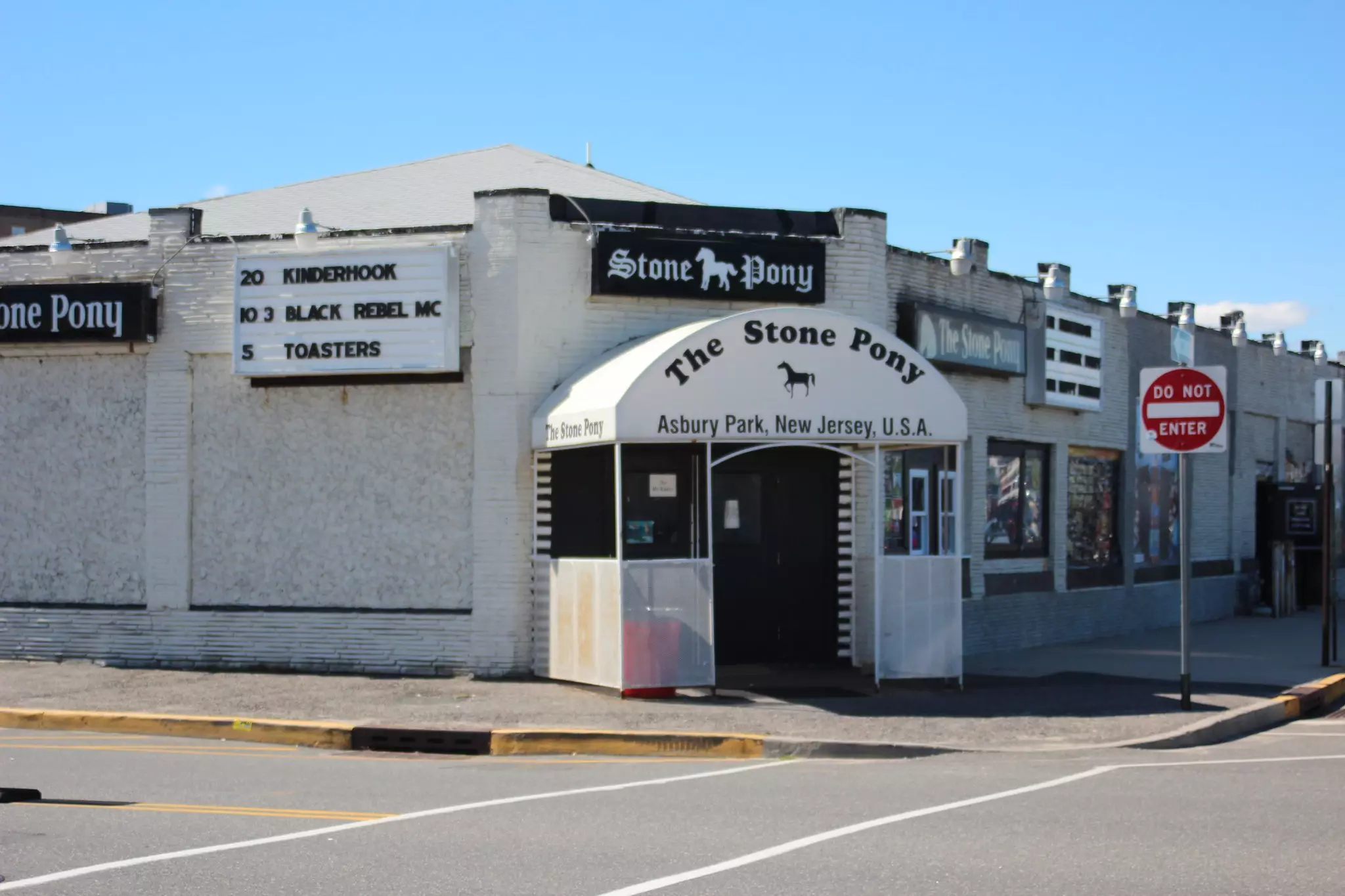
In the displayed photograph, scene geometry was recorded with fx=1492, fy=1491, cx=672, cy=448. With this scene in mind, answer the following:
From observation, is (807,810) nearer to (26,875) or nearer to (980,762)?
(980,762)

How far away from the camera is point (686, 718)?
13.1 m

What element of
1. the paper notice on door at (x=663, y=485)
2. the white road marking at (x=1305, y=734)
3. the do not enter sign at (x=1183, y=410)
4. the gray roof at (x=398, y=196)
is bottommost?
the white road marking at (x=1305, y=734)

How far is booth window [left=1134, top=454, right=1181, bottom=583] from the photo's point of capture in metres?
23.9

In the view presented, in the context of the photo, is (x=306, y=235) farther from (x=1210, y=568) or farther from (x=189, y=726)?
(x=1210, y=568)

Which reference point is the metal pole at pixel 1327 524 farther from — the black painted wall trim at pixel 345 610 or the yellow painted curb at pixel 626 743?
the black painted wall trim at pixel 345 610

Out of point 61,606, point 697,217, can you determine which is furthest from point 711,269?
point 61,606

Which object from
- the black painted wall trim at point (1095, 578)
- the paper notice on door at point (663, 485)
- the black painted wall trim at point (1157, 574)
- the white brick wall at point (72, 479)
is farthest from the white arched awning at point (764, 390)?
the black painted wall trim at point (1157, 574)

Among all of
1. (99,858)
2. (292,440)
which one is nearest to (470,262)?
(292,440)

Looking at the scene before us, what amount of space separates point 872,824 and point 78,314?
39.6 ft

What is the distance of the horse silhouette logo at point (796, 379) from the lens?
14.5m

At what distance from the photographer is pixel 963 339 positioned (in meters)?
19.0

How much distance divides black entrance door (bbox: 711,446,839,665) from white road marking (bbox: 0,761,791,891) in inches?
200

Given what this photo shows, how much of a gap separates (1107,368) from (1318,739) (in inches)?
424

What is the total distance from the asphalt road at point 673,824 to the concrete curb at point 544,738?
31 centimetres
